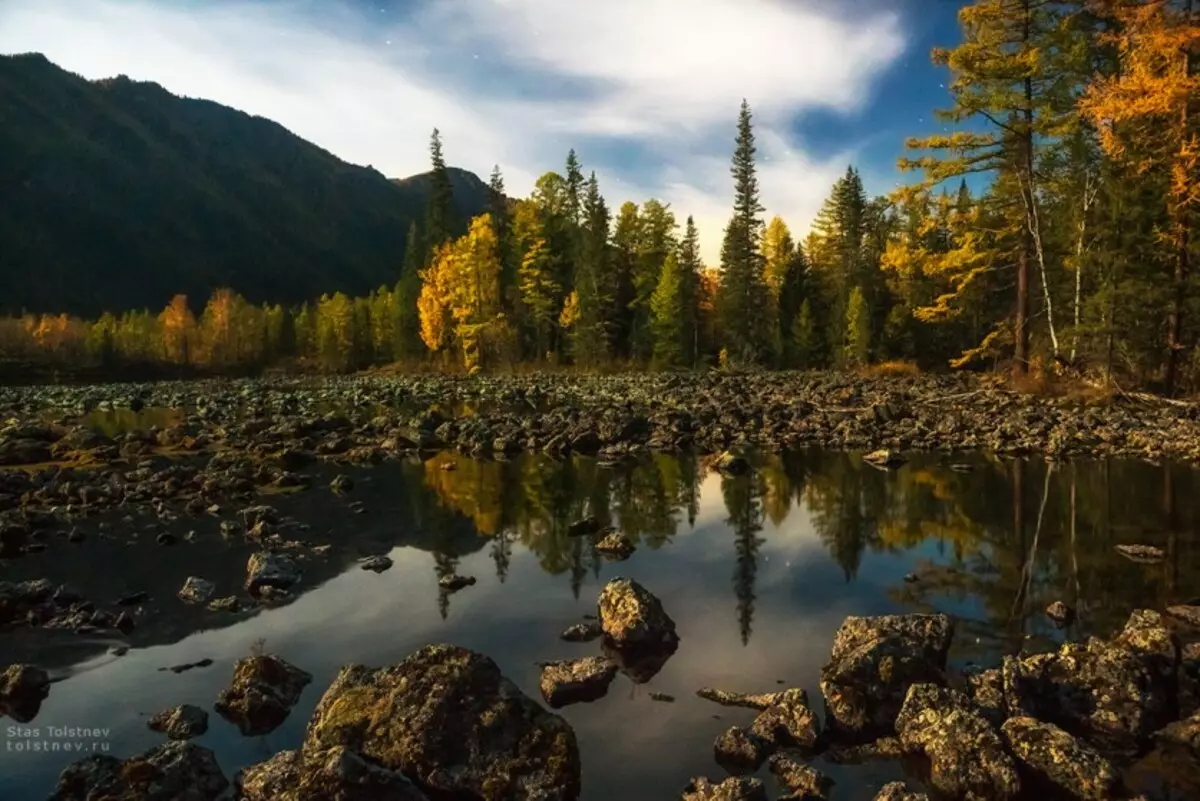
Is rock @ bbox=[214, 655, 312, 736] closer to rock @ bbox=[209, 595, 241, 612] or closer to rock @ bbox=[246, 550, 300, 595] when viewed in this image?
rock @ bbox=[209, 595, 241, 612]

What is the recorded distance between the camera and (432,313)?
65.1 metres

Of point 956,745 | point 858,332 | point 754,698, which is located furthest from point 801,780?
point 858,332

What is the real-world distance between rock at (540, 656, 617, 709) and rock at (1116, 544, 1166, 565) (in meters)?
8.00

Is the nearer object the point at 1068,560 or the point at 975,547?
the point at 1068,560

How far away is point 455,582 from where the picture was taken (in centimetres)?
1045

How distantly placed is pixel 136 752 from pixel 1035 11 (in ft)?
101

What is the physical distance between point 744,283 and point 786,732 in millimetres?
56527

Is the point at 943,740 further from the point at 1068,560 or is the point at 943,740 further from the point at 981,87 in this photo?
the point at 981,87

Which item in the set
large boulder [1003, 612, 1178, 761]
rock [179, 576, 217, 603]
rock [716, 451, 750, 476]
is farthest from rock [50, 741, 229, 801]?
rock [716, 451, 750, 476]

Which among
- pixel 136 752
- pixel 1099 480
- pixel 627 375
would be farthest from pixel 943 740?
pixel 627 375

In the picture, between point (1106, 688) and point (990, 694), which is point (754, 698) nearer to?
point (990, 694)

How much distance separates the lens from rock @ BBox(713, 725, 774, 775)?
5.71 m

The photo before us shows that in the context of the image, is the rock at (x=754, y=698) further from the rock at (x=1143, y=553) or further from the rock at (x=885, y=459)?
the rock at (x=885, y=459)

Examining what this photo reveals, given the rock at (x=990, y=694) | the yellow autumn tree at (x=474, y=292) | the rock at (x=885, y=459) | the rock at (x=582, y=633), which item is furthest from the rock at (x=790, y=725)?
the yellow autumn tree at (x=474, y=292)
